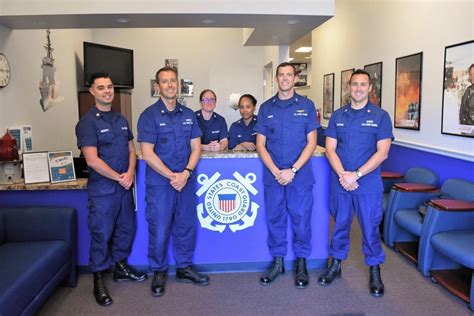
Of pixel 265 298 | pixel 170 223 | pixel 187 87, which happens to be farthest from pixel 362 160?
pixel 187 87

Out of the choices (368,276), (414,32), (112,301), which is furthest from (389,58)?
(112,301)

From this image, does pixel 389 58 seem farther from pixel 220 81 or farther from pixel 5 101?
pixel 5 101

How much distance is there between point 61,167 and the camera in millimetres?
3117

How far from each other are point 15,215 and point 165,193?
1.07 metres

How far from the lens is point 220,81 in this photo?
7594 mm

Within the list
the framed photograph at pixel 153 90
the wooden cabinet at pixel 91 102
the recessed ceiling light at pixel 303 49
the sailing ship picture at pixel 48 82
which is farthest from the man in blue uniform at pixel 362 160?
the recessed ceiling light at pixel 303 49

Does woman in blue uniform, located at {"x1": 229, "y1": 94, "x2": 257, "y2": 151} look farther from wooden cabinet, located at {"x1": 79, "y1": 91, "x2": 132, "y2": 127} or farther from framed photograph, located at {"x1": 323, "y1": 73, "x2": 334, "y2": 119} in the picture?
framed photograph, located at {"x1": 323, "y1": 73, "x2": 334, "y2": 119}

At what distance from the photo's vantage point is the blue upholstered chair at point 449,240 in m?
2.82

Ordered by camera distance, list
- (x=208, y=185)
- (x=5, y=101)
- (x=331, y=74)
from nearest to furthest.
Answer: (x=208, y=185)
(x=5, y=101)
(x=331, y=74)

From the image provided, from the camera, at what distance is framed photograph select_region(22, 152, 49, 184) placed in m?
3.03

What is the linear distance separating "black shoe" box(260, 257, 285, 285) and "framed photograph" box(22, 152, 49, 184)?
184 cm

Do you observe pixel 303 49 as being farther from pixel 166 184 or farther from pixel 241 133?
pixel 166 184

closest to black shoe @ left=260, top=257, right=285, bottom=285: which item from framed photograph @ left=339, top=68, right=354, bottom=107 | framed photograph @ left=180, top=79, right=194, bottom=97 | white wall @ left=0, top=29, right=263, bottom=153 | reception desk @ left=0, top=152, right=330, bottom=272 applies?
reception desk @ left=0, top=152, right=330, bottom=272

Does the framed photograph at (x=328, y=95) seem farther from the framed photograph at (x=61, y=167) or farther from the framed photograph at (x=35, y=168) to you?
the framed photograph at (x=35, y=168)
